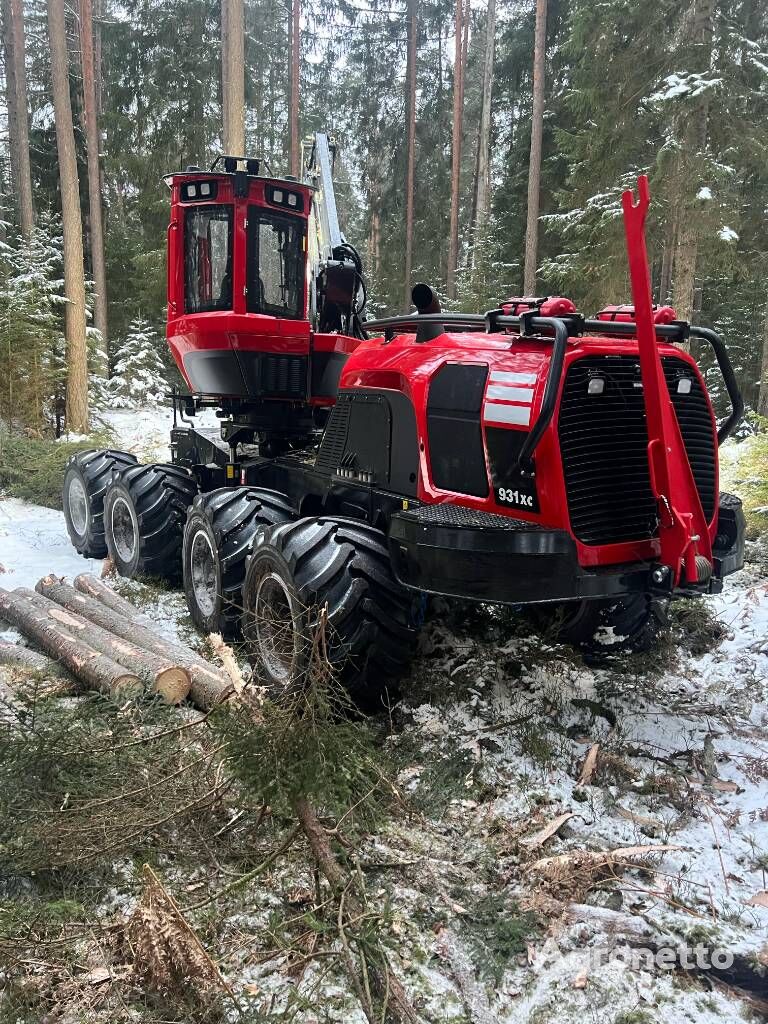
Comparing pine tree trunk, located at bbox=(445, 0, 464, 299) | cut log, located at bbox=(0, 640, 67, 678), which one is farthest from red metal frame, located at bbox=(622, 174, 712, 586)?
pine tree trunk, located at bbox=(445, 0, 464, 299)

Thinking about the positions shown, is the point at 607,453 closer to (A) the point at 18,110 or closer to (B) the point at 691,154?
(B) the point at 691,154

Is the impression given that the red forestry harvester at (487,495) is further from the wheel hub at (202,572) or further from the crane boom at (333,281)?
the crane boom at (333,281)

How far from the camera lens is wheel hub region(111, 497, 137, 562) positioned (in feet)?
23.9

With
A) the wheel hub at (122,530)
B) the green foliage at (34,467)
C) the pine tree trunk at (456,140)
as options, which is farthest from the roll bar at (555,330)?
the pine tree trunk at (456,140)

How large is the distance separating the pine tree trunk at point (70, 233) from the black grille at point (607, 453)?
43.1 feet

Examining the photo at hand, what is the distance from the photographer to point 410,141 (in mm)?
23625

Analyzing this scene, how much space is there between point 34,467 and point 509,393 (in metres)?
9.08

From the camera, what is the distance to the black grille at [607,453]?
3750 millimetres

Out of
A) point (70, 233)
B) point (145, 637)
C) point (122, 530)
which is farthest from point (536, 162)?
point (145, 637)

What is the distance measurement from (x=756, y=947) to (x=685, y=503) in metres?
1.97

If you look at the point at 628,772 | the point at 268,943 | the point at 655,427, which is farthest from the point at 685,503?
the point at 268,943

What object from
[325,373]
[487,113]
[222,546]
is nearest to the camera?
[222,546]

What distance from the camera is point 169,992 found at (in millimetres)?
2303

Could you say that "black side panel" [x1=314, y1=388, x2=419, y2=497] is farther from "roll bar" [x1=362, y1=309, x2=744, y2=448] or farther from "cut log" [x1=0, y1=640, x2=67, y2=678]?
"cut log" [x1=0, y1=640, x2=67, y2=678]
